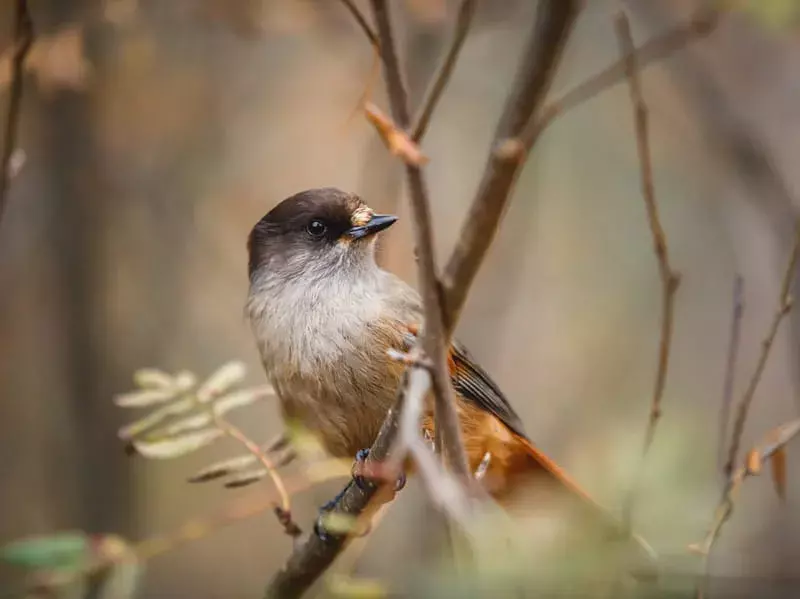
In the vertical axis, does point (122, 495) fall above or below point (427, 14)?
below

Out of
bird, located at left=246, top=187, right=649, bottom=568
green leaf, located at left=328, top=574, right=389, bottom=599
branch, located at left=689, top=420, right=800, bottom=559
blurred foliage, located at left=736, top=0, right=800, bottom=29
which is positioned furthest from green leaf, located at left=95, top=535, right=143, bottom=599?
bird, located at left=246, top=187, right=649, bottom=568

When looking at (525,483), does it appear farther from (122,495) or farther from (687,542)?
(122,495)

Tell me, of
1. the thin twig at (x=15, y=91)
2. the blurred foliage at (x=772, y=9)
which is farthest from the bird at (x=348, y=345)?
the blurred foliage at (x=772, y=9)

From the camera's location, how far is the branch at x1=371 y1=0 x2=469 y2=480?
1081mm

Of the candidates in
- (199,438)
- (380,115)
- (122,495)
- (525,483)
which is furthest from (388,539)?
(380,115)

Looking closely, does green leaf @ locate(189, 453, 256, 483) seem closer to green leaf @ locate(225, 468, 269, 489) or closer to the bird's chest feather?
green leaf @ locate(225, 468, 269, 489)

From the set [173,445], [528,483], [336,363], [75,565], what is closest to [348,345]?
[336,363]

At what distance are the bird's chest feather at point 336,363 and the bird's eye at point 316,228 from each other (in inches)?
8.7

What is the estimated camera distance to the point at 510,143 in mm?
1061

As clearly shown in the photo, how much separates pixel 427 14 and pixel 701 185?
7.73 feet

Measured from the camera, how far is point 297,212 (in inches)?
116

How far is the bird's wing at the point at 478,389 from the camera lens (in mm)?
2752

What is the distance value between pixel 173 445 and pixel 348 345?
2.92ft

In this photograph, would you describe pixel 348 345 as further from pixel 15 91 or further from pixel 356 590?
pixel 356 590
